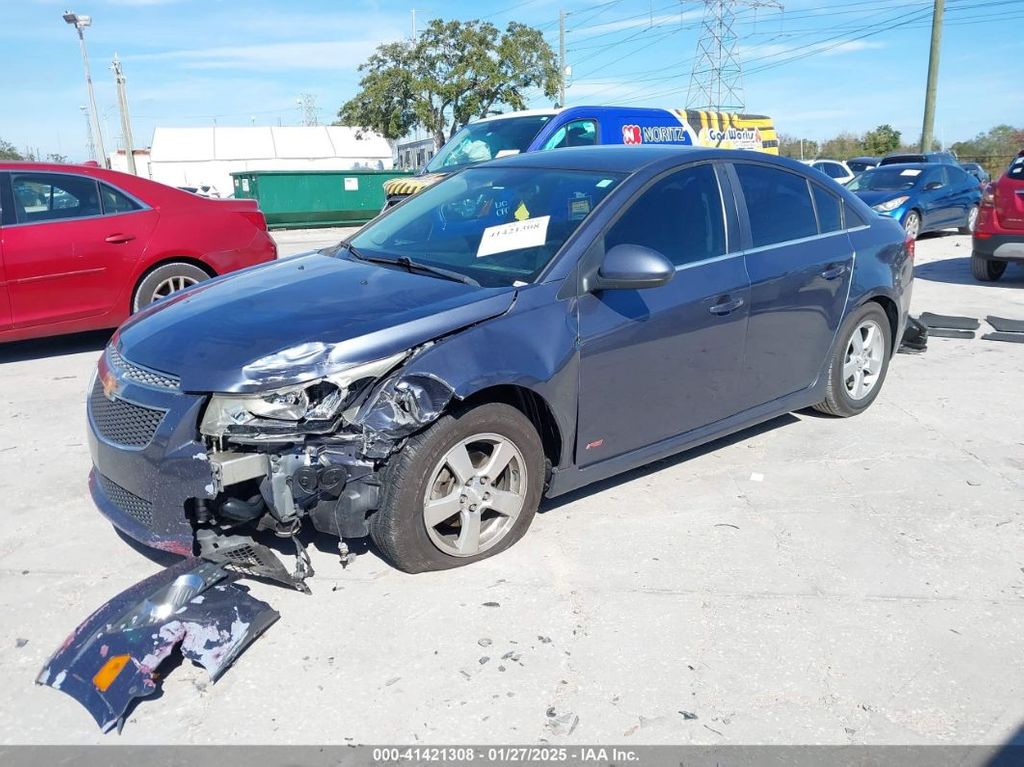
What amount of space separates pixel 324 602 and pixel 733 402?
2.35 metres

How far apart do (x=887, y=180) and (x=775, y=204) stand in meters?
12.5

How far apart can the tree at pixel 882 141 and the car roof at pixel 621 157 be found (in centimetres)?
4899

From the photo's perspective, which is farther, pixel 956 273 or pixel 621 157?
pixel 956 273

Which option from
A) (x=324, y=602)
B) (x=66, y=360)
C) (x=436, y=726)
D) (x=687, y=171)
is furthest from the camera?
(x=66, y=360)

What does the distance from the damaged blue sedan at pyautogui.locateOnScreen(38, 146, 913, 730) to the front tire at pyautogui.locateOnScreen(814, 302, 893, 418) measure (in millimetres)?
512

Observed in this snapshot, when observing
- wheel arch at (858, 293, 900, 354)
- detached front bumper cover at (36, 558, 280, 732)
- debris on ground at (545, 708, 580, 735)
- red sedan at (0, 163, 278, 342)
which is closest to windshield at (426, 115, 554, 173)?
red sedan at (0, 163, 278, 342)

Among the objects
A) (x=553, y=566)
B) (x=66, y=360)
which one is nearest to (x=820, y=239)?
(x=553, y=566)

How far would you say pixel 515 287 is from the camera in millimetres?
3662

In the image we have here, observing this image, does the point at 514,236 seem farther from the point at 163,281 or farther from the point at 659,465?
the point at 163,281

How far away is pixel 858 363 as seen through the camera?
5.46 m

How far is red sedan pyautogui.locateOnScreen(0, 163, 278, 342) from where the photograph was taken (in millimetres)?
6738

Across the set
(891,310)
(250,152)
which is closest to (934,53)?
(891,310)

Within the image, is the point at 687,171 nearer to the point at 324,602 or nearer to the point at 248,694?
the point at 324,602

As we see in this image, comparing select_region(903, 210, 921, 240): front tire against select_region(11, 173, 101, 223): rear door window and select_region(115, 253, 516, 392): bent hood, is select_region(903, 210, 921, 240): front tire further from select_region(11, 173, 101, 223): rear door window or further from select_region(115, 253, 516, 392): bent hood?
select_region(115, 253, 516, 392): bent hood
